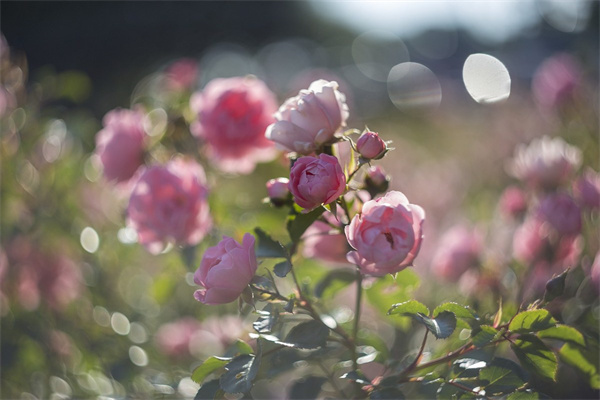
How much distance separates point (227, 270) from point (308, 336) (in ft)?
0.30

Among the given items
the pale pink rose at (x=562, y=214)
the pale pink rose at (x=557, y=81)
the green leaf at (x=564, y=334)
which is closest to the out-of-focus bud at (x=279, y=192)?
the green leaf at (x=564, y=334)

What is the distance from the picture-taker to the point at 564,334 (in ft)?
1.79

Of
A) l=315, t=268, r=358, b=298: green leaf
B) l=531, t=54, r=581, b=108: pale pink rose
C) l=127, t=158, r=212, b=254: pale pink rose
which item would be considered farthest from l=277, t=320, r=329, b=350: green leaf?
A: l=531, t=54, r=581, b=108: pale pink rose

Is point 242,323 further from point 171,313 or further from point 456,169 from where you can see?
point 456,169

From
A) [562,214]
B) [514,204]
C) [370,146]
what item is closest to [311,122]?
[370,146]

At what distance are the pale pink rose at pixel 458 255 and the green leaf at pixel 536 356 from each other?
15.5 inches

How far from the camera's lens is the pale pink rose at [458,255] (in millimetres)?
928

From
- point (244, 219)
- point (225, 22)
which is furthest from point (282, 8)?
point (244, 219)

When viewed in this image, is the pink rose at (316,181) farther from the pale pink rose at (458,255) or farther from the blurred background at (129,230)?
the pale pink rose at (458,255)

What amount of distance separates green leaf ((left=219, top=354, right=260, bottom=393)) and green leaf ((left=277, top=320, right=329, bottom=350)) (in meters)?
0.03

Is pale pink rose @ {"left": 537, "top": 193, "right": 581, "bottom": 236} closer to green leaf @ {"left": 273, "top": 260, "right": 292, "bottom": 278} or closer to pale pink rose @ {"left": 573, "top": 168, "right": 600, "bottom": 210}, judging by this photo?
pale pink rose @ {"left": 573, "top": 168, "right": 600, "bottom": 210}

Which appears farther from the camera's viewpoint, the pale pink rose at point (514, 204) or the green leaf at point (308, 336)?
the pale pink rose at point (514, 204)

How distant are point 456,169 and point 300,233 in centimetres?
133

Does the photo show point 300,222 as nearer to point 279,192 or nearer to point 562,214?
point 279,192
